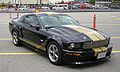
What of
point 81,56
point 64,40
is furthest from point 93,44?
point 64,40

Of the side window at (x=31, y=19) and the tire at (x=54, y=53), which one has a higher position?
the side window at (x=31, y=19)

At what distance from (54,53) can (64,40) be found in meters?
0.53

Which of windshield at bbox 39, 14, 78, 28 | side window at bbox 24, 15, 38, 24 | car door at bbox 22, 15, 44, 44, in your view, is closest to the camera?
car door at bbox 22, 15, 44, 44

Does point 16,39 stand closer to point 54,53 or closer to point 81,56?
point 54,53

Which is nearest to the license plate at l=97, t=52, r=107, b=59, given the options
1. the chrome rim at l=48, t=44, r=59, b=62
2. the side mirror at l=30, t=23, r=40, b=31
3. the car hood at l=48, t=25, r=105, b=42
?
the car hood at l=48, t=25, r=105, b=42

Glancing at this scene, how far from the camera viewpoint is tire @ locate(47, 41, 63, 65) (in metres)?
6.14

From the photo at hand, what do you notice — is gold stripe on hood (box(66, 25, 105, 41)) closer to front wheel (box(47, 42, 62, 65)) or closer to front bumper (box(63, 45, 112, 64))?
front bumper (box(63, 45, 112, 64))

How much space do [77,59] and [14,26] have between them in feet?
11.9

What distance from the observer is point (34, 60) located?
6785mm

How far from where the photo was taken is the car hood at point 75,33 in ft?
19.9

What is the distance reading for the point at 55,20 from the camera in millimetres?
7465

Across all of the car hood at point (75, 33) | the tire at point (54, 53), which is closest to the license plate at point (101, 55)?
the car hood at point (75, 33)

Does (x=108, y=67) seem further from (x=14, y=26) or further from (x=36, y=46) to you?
(x=14, y=26)

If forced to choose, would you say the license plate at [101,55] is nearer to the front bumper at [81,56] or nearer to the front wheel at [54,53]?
the front bumper at [81,56]
